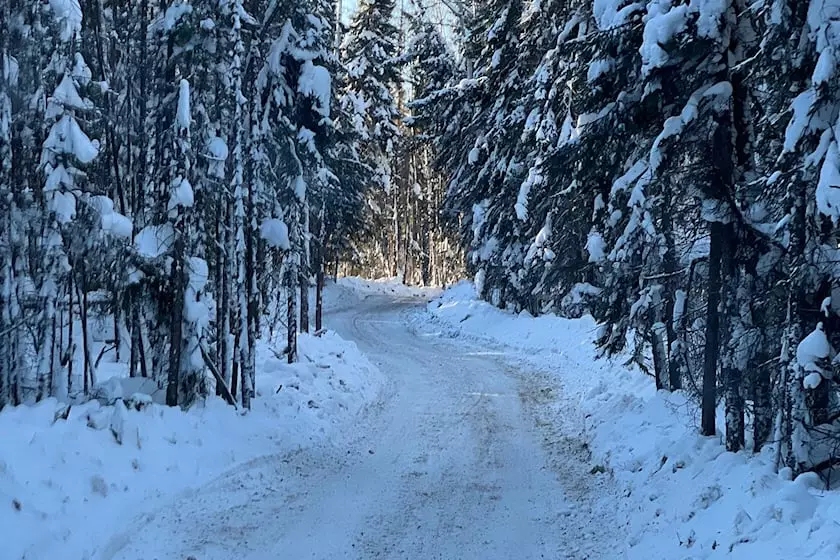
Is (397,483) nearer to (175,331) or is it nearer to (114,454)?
(114,454)

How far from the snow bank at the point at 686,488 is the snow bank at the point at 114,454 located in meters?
4.98

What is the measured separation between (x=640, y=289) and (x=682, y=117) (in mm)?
3992

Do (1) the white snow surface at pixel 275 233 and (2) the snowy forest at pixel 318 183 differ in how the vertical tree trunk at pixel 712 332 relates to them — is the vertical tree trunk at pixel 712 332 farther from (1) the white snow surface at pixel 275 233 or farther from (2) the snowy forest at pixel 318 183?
(1) the white snow surface at pixel 275 233

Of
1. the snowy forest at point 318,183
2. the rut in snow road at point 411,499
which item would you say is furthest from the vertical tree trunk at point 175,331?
the rut in snow road at point 411,499

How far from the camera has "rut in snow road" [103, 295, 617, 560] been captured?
7164 mm

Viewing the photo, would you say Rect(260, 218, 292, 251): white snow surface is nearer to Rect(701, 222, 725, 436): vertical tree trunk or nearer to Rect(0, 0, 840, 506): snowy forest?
Rect(0, 0, 840, 506): snowy forest

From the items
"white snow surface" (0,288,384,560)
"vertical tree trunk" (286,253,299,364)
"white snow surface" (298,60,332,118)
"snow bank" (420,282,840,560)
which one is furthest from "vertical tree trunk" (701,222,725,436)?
"vertical tree trunk" (286,253,299,364)

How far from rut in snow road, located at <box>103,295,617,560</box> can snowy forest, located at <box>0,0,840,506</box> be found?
84.1 inches

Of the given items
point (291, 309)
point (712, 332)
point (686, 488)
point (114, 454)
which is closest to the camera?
point (686, 488)

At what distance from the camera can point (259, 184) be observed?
42.6 feet

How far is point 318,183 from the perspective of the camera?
18094mm

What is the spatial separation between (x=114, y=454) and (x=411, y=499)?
3687 millimetres

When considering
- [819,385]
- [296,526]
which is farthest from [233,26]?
[819,385]

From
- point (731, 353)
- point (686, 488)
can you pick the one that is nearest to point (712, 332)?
point (731, 353)
